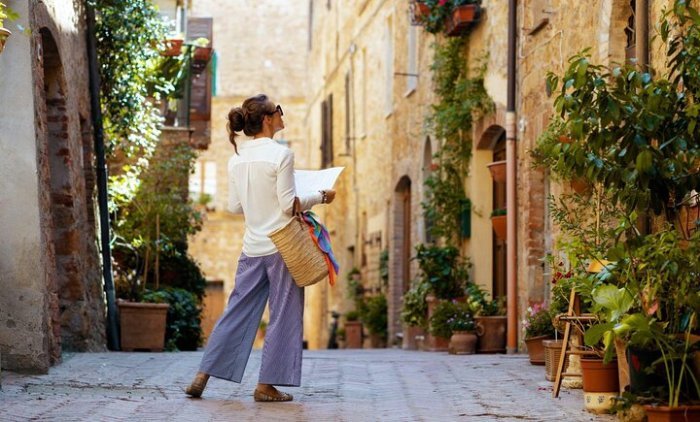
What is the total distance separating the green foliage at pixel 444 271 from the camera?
14.3m

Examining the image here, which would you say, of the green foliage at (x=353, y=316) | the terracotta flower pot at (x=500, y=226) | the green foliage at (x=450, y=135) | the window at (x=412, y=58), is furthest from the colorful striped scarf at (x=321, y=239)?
the green foliage at (x=353, y=316)

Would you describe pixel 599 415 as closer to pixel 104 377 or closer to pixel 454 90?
pixel 104 377

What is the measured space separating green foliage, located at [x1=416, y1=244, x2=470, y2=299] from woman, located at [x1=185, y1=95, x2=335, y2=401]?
758 cm

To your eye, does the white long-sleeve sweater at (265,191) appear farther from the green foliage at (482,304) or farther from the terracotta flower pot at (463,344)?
the green foliage at (482,304)


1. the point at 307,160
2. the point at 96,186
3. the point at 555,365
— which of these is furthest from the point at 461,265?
the point at 307,160

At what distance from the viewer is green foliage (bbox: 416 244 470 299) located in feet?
47.0

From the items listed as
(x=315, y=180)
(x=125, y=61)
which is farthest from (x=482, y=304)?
(x=315, y=180)

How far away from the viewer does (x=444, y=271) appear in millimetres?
14344

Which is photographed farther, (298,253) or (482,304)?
(482,304)

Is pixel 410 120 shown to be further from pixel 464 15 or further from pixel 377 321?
pixel 464 15

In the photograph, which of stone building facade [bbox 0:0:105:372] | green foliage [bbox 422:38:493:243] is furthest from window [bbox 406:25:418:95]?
stone building facade [bbox 0:0:105:372]

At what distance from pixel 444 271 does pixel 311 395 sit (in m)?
7.45

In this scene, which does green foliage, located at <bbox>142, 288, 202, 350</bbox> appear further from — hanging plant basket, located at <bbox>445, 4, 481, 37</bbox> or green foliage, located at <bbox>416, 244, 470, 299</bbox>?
hanging plant basket, located at <bbox>445, 4, 481, 37</bbox>

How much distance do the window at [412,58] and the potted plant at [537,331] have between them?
8.50 meters
